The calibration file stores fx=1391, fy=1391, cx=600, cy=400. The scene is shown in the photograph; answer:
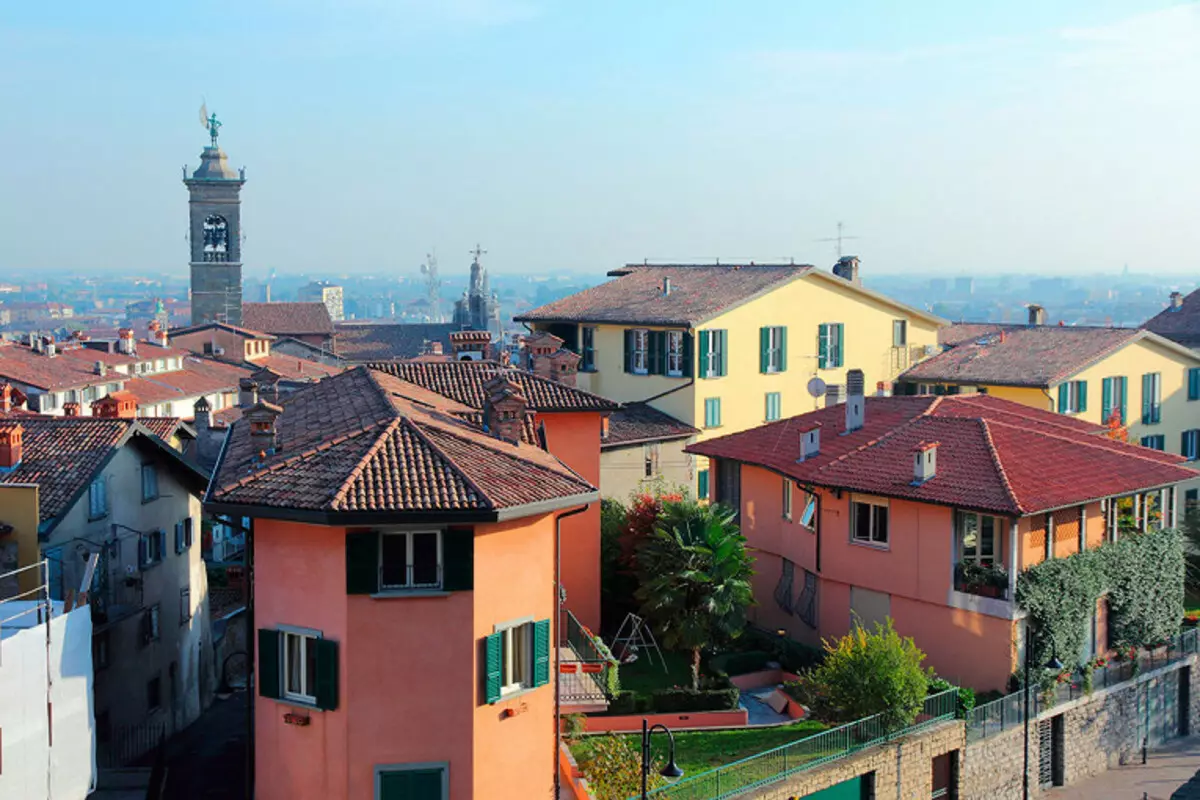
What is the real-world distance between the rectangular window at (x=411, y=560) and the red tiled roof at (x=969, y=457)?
1262 cm

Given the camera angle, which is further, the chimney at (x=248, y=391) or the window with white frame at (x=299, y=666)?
the chimney at (x=248, y=391)

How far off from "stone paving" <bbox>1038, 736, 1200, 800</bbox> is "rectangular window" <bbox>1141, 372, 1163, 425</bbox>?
18070mm

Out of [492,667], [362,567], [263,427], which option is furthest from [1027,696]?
[263,427]

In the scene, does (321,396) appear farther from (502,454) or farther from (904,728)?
(904,728)

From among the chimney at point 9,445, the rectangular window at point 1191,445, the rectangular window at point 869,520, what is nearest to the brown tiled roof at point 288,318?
the rectangular window at point 1191,445

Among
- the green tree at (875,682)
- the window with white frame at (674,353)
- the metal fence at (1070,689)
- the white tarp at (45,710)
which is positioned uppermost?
the window with white frame at (674,353)

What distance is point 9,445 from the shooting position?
1010 inches

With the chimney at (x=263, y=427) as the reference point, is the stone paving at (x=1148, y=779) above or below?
below

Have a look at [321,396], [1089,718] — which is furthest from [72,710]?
[1089,718]

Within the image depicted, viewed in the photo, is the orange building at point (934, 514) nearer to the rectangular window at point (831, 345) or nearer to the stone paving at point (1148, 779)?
the stone paving at point (1148, 779)

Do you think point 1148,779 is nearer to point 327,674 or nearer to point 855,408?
point 855,408

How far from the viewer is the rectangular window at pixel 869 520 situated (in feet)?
96.1

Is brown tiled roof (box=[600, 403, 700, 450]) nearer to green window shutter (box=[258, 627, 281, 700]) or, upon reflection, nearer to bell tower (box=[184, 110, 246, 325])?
green window shutter (box=[258, 627, 281, 700])

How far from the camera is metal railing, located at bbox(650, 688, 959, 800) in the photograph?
2203cm
